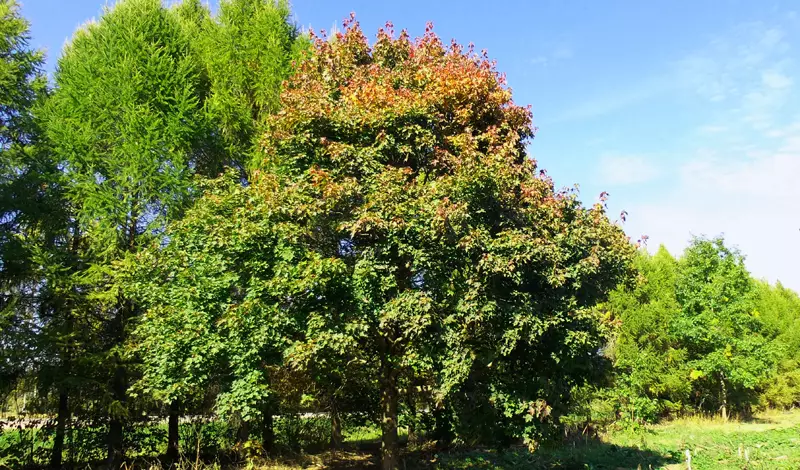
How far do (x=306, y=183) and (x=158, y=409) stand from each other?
949 cm

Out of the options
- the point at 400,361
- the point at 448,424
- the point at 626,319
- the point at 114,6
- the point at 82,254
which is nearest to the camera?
the point at 400,361

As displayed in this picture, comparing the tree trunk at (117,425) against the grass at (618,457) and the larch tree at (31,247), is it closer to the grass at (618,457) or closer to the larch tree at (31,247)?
the larch tree at (31,247)

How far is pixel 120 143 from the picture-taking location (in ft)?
48.0

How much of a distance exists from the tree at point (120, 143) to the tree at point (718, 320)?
2621 centimetres

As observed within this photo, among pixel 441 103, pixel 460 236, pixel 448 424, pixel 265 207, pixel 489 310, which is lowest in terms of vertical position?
pixel 448 424

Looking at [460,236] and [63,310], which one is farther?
[63,310]

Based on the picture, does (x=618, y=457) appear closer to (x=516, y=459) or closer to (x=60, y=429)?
(x=516, y=459)

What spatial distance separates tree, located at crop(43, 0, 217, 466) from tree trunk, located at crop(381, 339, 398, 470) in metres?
7.02

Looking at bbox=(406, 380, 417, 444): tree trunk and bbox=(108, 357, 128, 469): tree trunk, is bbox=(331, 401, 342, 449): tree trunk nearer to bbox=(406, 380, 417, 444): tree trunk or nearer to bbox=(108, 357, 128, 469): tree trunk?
bbox=(406, 380, 417, 444): tree trunk

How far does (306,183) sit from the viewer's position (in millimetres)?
10016

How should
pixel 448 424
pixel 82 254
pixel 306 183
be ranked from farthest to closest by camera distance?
pixel 82 254 → pixel 448 424 → pixel 306 183

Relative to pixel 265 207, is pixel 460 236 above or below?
below

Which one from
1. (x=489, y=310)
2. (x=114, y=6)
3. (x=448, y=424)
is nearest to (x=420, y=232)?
(x=489, y=310)

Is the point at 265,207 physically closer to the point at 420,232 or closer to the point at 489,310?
the point at 420,232
